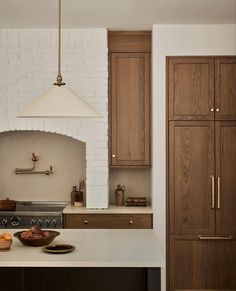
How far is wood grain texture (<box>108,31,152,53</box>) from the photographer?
210 inches

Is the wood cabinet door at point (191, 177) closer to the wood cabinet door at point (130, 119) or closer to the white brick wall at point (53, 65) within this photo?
the wood cabinet door at point (130, 119)

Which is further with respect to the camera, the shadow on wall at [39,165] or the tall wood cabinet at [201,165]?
the shadow on wall at [39,165]

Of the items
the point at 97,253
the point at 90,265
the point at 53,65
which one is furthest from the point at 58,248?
the point at 53,65

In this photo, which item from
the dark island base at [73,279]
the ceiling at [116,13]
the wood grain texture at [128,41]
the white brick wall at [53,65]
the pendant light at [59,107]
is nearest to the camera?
the pendant light at [59,107]

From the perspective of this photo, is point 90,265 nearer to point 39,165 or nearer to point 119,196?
point 119,196

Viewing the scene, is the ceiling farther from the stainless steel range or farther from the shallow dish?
the shallow dish

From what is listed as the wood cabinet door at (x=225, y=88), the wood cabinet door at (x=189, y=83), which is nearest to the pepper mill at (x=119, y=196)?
the wood cabinet door at (x=189, y=83)

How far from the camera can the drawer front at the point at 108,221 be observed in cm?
498

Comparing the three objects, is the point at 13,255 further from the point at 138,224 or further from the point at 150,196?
the point at 150,196

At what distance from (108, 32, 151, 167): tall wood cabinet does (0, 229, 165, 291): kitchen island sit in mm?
1817

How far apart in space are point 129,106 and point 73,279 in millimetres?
2418

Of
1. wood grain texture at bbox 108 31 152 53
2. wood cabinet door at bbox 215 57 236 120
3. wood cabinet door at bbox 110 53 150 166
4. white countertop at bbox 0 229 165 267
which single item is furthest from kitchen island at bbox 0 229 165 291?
wood grain texture at bbox 108 31 152 53

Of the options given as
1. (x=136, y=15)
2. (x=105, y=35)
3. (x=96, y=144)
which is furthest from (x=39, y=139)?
(x=136, y=15)

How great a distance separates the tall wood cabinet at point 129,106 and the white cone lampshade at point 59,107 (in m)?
2.38
